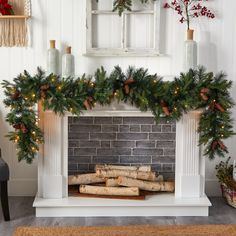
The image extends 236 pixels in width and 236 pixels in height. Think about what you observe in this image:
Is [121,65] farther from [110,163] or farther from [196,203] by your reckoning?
[196,203]

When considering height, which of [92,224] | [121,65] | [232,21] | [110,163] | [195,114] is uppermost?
[232,21]

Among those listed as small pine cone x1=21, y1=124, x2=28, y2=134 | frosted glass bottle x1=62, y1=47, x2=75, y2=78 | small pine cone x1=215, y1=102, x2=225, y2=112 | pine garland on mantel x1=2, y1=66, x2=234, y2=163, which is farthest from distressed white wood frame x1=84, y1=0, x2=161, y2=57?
small pine cone x1=21, y1=124, x2=28, y2=134

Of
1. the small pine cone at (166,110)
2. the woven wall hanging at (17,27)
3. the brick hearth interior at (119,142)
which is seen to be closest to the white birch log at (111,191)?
the brick hearth interior at (119,142)

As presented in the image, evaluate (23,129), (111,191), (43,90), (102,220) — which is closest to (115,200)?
(111,191)

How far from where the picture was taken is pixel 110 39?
161 inches

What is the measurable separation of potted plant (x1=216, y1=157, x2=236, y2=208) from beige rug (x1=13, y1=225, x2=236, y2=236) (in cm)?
48

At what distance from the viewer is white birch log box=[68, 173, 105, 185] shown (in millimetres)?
3986

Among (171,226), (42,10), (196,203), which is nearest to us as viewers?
(171,226)

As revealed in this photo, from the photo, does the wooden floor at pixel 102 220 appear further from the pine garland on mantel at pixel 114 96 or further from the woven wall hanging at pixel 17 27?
the woven wall hanging at pixel 17 27

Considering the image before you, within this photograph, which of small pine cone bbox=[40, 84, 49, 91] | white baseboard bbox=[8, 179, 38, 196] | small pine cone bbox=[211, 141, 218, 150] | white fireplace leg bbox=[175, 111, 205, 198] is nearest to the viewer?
small pine cone bbox=[40, 84, 49, 91]

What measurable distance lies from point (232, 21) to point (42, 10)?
1581 mm

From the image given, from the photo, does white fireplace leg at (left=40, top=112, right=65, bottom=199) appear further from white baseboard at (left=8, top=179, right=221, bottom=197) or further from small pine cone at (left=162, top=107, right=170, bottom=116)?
small pine cone at (left=162, top=107, right=170, bottom=116)

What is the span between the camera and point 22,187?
428 cm

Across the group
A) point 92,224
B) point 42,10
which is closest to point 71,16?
point 42,10
